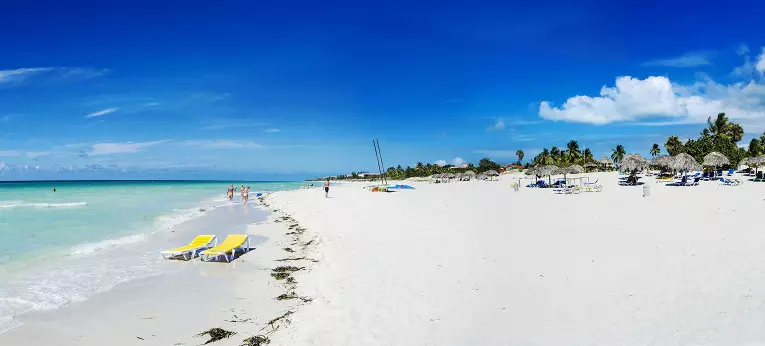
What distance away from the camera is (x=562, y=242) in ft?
32.9

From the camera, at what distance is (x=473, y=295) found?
Result: 254 inches

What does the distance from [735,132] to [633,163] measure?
49.6 metres

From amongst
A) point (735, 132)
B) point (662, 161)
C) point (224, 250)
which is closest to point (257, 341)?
point (224, 250)

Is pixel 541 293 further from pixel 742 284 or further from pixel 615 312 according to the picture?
pixel 742 284

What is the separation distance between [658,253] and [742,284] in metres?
2.34

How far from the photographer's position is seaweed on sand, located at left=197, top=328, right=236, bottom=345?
548 centimetres

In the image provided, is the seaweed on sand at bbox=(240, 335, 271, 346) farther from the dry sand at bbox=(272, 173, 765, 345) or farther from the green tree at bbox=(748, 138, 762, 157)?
the green tree at bbox=(748, 138, 762, 157)

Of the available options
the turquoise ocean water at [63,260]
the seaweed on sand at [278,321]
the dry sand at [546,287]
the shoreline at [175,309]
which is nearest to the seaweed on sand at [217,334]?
the shoreline at [175,309]

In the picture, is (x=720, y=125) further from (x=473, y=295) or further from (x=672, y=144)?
(x=473, y=295)

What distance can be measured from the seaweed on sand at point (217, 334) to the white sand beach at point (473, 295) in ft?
0.46

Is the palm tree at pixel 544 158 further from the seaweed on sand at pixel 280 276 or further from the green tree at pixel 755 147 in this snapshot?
the seaweed on sand at pixel 280 276

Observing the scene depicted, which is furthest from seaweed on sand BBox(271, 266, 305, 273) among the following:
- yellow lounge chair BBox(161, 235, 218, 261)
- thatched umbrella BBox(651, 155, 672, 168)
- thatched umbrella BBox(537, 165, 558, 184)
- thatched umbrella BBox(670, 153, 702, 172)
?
thatched umbrella BBox(651, 155, 672, 168)

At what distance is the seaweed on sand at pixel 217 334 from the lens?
18.0 ft

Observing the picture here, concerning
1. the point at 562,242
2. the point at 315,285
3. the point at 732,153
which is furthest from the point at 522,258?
the point at 732,153
